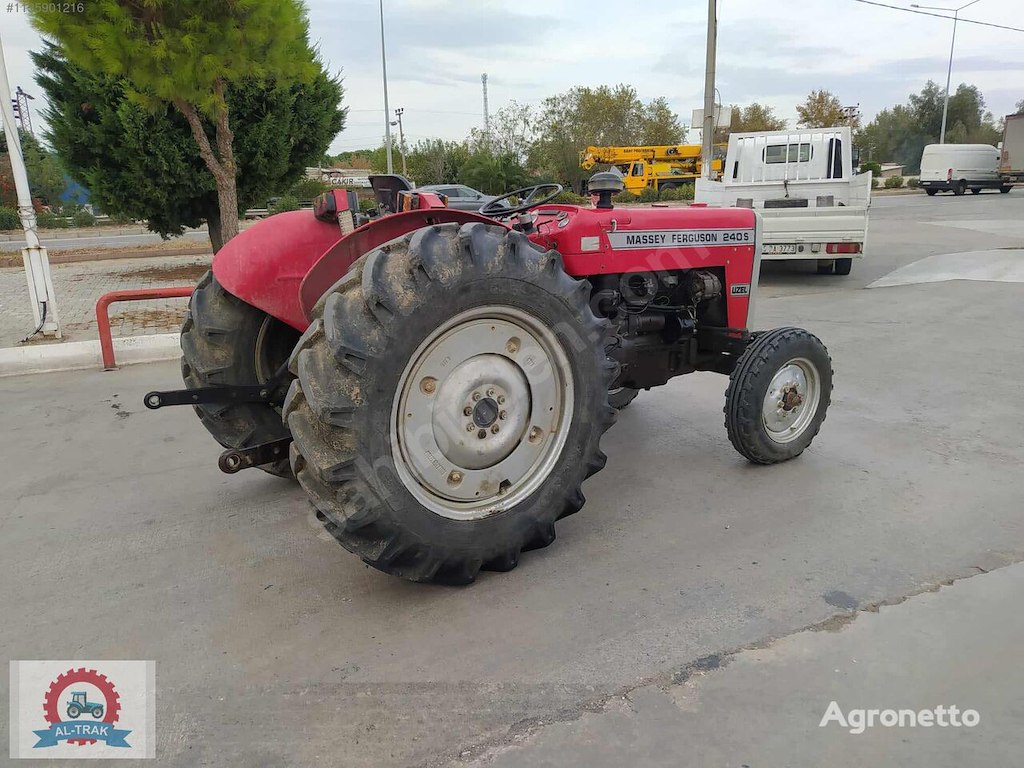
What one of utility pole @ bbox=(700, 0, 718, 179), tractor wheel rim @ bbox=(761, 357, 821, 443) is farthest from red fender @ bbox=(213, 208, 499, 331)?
utility pole @ bbox=(700, 0, 718, 179)

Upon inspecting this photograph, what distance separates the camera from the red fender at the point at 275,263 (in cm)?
342

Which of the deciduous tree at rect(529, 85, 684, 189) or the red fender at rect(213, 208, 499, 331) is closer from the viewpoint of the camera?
the red fender at rect(213, 208, 499, 331)

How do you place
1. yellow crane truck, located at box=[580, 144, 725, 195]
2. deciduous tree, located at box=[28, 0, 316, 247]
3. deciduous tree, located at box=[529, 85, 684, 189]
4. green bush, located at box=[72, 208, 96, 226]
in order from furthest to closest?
deciduous tree, located at box=[529, 85, 684, 189]
yellow crane truck, located at box=[580, 144, 725, 195]
green bush, located at box=[72, 208, 96, 226]
deciduous tree, located at box=[28, 0, 316, 247]

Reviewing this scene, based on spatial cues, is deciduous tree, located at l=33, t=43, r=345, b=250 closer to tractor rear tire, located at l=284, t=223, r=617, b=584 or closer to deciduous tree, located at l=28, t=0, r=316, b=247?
deciduous tree, located at l=28, t=0, r=316, b=247

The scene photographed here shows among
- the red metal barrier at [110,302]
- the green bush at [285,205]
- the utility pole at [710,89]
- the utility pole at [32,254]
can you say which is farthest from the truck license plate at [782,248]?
the green bush at [285,205]

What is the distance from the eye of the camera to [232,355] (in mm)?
3615

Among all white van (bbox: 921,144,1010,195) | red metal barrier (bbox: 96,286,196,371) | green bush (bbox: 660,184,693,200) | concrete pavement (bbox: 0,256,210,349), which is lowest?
concrete pavement (bbox: 0,256,210,349)

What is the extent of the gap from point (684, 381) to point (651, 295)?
2.32 m

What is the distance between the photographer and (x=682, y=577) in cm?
308

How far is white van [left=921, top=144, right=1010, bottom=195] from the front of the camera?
33.1 meters

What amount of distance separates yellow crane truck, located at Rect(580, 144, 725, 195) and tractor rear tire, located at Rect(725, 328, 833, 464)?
113ft

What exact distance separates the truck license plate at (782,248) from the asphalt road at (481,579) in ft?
20.2

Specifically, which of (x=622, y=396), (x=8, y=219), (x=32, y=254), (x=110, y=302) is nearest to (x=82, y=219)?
(x=8, y=219)

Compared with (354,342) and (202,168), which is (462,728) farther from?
(202,168)
